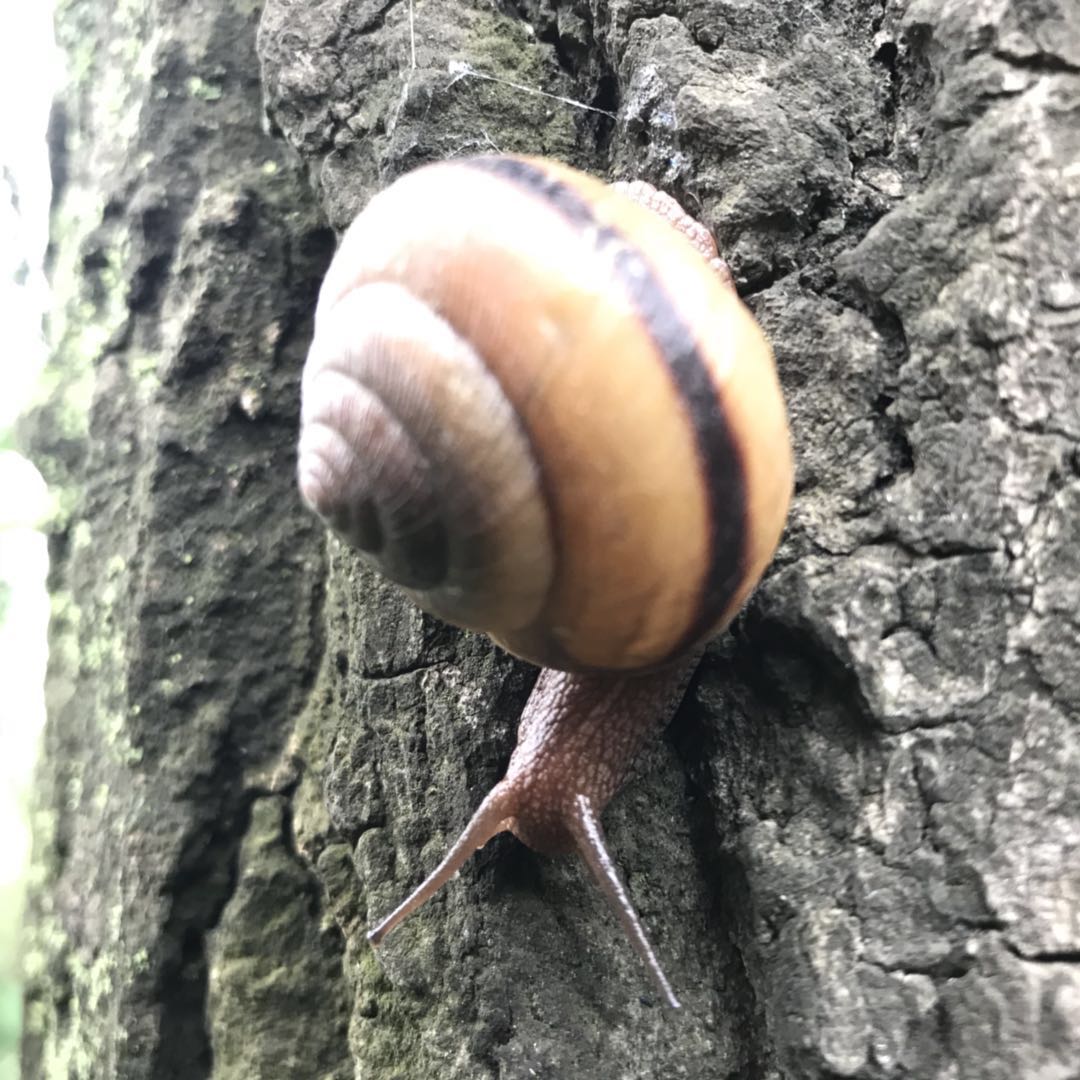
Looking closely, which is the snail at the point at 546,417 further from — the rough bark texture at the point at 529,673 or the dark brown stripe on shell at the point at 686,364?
the rough bark texture at the point at 529,673

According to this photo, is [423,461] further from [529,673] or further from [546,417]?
[529,673]

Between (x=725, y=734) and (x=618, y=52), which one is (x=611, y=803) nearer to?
(x=725, y=734)

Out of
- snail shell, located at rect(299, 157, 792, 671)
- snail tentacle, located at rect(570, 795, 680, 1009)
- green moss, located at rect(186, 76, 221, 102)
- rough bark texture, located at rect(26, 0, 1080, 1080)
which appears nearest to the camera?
snail shell, located at rect(299, 157, 792, 671)

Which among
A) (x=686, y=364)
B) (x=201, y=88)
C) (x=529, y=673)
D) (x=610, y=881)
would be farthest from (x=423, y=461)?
(x=201, y=88)

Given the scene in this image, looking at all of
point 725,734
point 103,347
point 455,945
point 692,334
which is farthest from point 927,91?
point 103,347

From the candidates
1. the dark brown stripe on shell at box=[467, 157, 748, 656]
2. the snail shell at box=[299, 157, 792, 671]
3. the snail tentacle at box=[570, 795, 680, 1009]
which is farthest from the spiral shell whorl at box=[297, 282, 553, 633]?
the snail tentacle at box=[570, 795, 680, 1009]

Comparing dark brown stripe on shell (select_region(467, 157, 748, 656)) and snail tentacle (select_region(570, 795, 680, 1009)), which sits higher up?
dark brown stripe on shell (select_region(467, 157, 748, 656))

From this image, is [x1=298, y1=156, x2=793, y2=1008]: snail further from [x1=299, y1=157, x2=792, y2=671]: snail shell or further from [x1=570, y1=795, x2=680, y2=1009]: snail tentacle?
[x1=570, y1=795, x2=680, y2=1009]: snail tentacle
